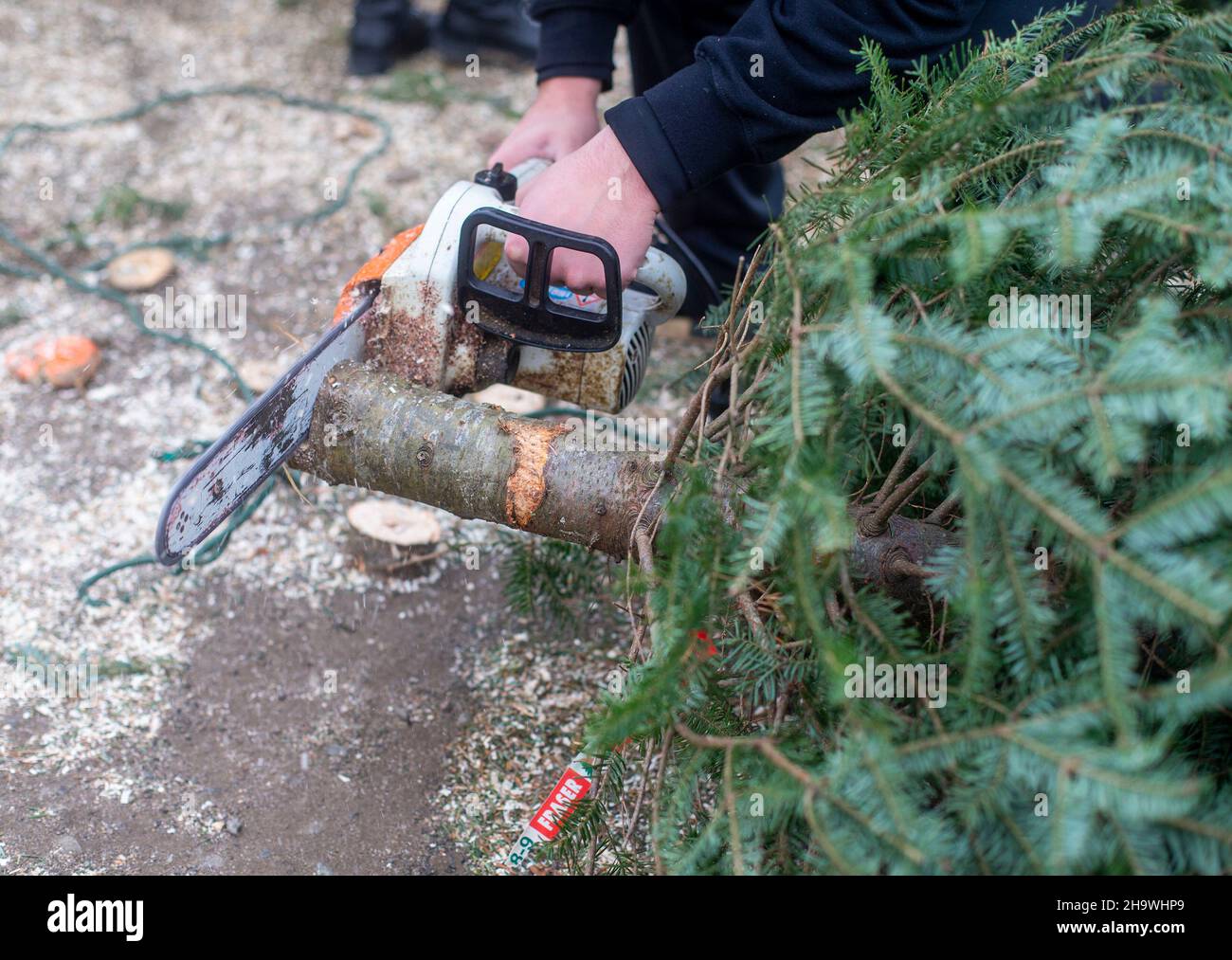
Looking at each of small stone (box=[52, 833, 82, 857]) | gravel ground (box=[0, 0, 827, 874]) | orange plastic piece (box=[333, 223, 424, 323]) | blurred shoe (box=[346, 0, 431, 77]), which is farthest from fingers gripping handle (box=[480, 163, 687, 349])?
blurred shoe (box=[346, 0, 431, 77])

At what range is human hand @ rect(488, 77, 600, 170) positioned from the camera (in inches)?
86.1

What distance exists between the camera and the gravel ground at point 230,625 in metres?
1.77

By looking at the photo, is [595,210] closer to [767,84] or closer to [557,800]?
[767,84]

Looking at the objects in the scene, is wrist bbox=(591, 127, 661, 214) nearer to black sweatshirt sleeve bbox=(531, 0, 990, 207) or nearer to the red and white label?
black sweatshirt sleeve bbox=(531, 0, 990, 207)

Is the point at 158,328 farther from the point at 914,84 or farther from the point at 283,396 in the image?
the point at 914,84

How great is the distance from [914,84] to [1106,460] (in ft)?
2.58

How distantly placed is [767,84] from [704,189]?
775 millimetres

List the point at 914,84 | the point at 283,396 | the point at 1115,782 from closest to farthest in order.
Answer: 1. the point at 1115,782
2. the point at 914,84
3. the point at 283,396

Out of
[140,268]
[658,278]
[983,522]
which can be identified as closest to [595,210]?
[658,278]

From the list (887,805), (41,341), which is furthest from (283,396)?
(41,341)

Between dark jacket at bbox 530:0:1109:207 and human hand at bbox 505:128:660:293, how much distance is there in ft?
0.10

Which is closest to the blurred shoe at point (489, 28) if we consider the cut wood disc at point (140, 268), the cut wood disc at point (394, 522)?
the cut wood disc at point (140, 268)

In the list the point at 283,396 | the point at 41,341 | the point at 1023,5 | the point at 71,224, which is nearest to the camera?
the point at 283,396

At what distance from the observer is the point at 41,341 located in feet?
9.05
